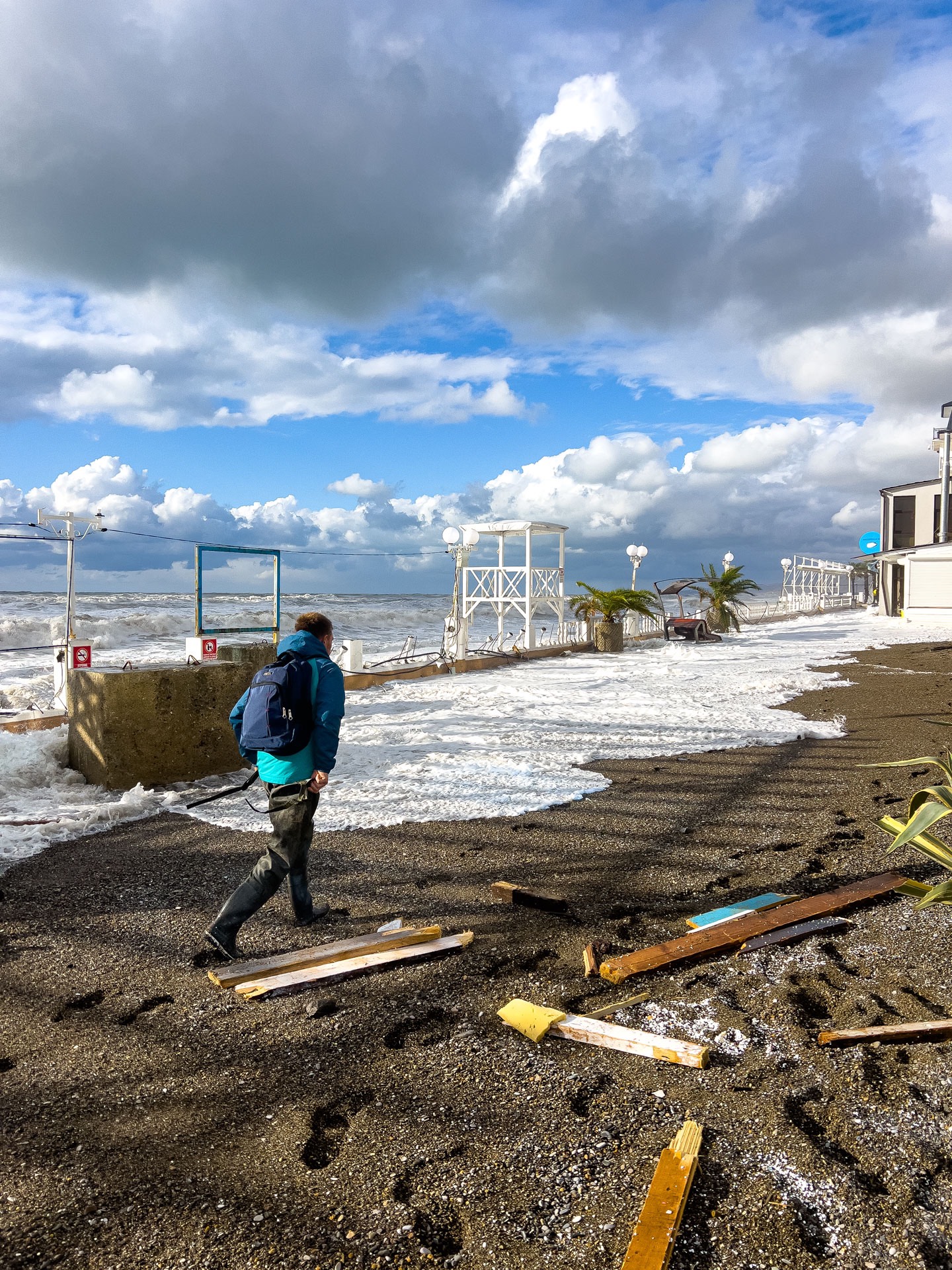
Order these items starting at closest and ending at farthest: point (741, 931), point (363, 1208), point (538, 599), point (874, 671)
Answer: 1. point (363, 1208)
2. point (741, 931)
3. point (874, 671)
4. point (538, 599)

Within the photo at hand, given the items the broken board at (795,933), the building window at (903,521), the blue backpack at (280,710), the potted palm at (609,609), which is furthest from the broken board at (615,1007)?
the building window at (903,521)

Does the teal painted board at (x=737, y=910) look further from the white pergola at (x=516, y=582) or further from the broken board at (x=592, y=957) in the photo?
the white pergola at (x=516, y=582)

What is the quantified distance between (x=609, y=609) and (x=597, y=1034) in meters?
17.9

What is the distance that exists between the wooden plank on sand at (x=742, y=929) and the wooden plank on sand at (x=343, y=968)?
757 millimetres

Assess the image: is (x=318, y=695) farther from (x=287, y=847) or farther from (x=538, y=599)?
(x=538, y=599)

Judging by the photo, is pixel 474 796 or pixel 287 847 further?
pixel 474 796

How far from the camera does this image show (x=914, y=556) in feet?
94.9

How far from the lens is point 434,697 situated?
12.0 metres

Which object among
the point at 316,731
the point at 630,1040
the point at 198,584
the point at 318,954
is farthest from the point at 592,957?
the point at 198,584

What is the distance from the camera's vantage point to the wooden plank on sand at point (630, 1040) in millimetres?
2779

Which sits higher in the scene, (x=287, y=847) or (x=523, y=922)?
(x=287, y=847)

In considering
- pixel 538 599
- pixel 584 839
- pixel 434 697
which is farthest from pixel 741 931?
pixel 538 599

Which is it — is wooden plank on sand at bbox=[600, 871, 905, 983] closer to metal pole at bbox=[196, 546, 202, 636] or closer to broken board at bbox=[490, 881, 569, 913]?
broken board at bbox=[490, 881, 569, 913]

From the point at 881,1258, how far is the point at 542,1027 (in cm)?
126
